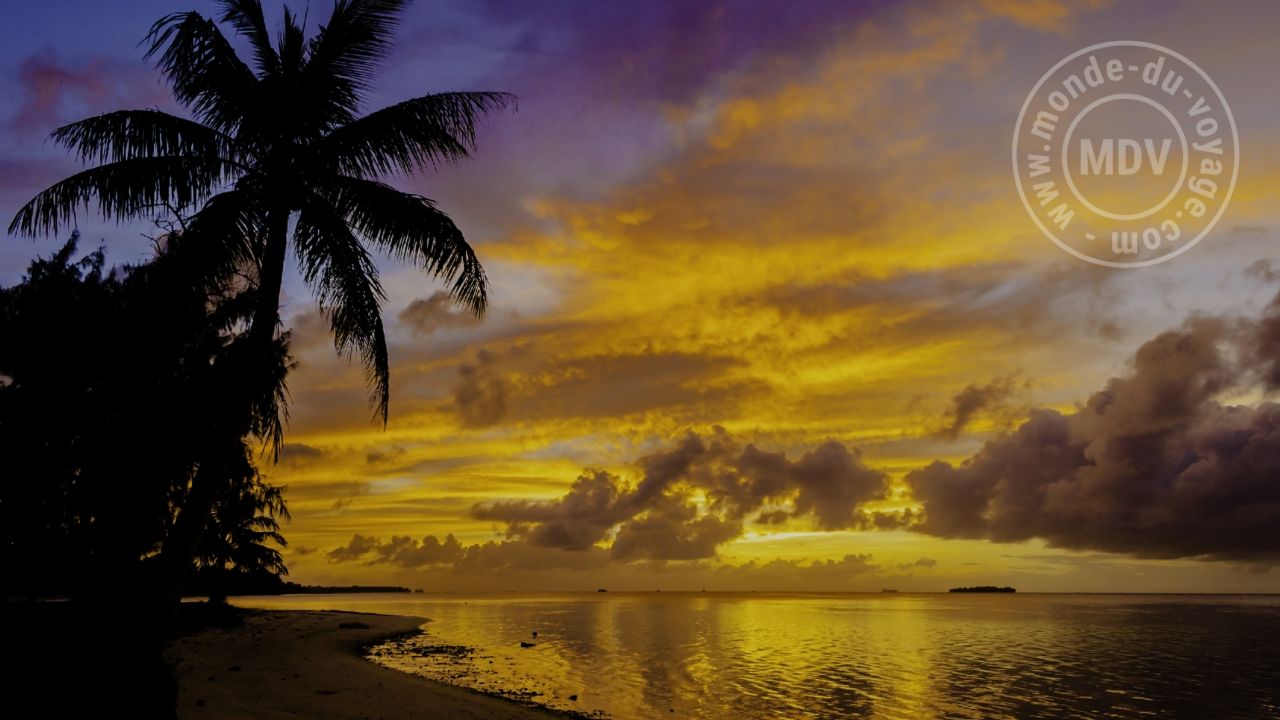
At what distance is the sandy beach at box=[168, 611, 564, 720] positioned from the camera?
18328 mm

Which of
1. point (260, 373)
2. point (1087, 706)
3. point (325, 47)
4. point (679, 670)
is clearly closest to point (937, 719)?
point (1087, 706)

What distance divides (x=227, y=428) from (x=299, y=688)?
630 inches

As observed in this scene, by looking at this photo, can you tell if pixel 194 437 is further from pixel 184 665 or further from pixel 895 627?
pixel 895 627

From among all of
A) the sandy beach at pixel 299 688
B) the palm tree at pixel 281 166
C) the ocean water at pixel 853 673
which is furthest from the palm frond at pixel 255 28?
the ocean water at pixel 853 673

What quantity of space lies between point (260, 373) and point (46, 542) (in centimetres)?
2179

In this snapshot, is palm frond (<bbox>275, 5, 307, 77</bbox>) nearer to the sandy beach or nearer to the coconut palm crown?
the coconut palm crown

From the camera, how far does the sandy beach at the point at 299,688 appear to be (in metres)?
18.3

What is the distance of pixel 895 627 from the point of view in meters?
84.7

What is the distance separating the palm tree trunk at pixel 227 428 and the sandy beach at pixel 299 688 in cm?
166

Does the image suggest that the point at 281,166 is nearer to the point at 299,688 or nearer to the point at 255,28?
the point at 255,28

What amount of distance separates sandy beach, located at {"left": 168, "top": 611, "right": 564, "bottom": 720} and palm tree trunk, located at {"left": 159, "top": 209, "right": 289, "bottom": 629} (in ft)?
5.45

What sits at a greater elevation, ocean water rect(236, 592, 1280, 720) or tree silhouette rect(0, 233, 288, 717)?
tree silhouette rect(0, 233, 288, 717)

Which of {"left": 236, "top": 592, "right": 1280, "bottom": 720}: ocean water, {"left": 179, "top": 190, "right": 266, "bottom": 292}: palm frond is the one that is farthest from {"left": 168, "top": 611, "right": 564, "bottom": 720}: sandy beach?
{"left": 179, "top": 190, "right": 266, "bottom": 292}: palm frond

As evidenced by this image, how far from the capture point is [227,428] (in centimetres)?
1090
